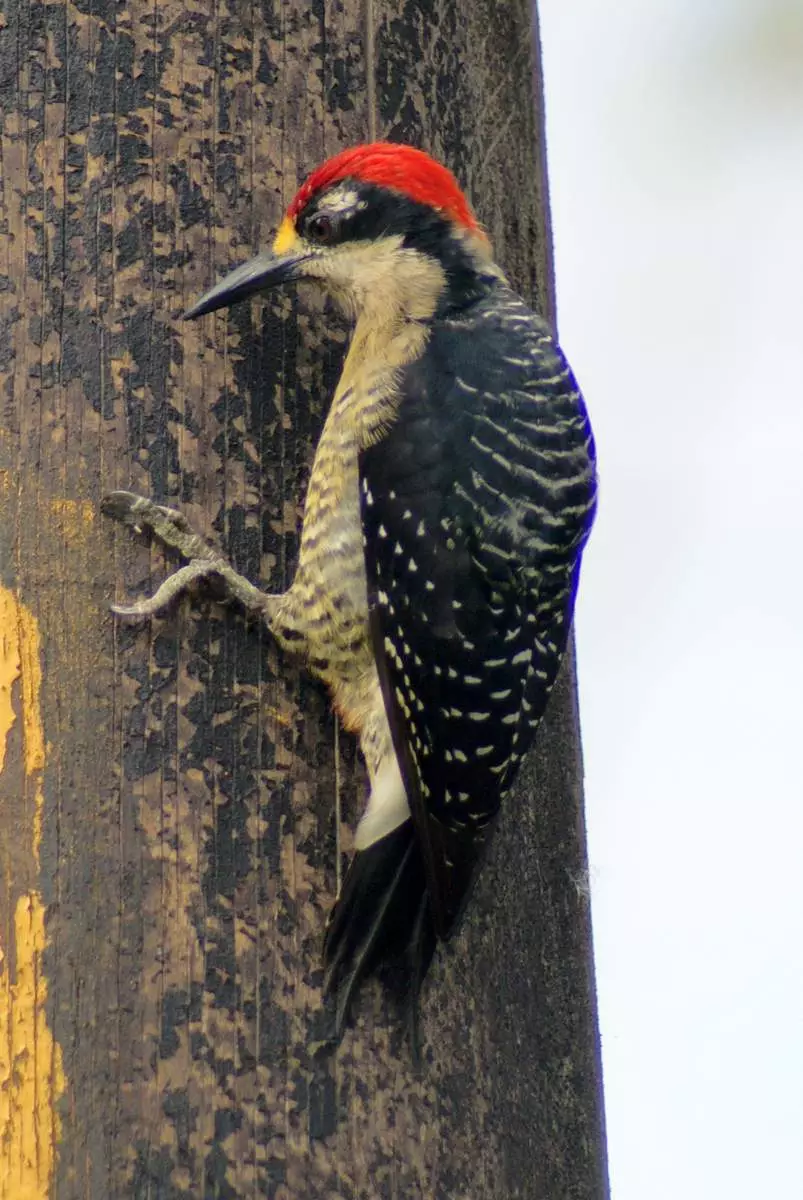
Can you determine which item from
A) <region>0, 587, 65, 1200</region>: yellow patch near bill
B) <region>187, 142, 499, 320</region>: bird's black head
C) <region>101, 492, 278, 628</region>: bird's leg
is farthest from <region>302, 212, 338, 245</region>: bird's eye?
<region>0, 587, 65, 1200</region>: yellow patch near bill

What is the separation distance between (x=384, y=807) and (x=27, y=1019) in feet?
1.85

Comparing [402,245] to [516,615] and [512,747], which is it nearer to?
[516,615]

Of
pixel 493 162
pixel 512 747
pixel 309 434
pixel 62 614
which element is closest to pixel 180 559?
pixel 62 614

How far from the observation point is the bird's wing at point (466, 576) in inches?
93.1

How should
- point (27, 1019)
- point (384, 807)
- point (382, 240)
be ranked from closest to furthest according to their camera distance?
point (27, 1019) < point (384, 807) < point (382, 240)

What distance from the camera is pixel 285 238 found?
247 cm

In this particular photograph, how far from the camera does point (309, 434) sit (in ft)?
8.29

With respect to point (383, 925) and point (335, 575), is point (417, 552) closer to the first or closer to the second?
point (335, 575)

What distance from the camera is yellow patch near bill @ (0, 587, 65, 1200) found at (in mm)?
2004

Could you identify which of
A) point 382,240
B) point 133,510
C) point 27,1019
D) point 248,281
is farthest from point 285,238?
point 27,1019

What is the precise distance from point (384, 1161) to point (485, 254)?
1.43 metres

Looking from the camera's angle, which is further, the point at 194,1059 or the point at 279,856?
the point at 279,856

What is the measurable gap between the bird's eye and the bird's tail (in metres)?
0.90

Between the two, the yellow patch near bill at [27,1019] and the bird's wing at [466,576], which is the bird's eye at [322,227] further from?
the yellow patch near bill at [27,1019]
